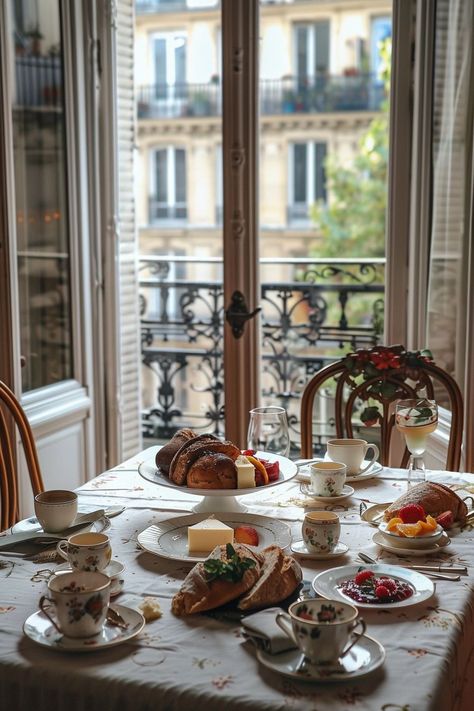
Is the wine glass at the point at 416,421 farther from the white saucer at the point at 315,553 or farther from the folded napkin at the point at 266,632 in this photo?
the folded napkin at the point at 266,632

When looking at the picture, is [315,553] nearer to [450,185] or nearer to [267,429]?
[267,429]

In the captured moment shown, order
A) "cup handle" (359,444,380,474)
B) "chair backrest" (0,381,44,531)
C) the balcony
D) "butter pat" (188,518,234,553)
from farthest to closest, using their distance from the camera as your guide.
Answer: the balcony, "chair backrest" (0,381,44,531), "cup handle" (359,444,380,474), "butter pat" (188,518,234,553)

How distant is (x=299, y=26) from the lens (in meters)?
8.67

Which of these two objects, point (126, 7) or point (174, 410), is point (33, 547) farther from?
point (174, 410)

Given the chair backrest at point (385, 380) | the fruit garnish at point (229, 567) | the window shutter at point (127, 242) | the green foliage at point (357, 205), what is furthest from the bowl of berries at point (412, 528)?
the green foliage at point (357, 205)

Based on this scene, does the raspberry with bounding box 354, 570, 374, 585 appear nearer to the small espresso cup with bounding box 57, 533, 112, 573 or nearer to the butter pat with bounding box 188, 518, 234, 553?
the butter pat with bounding box 188, 518, 234, 553

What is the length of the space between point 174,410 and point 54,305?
1781mm

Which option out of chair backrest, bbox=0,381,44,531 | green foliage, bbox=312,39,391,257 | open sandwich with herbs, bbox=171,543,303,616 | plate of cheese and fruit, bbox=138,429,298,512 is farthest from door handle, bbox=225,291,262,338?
green foliage, bbox=312,39,391,257

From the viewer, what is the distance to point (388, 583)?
1275mm

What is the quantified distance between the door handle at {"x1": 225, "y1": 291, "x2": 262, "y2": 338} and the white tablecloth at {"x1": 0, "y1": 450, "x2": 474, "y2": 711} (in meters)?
1.80

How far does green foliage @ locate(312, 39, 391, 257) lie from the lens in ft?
28.6

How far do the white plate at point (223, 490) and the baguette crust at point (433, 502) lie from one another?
0.20 metres

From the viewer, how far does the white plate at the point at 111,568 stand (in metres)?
1.32

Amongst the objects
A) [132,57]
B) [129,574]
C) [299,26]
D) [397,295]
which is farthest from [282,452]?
[299,26]
